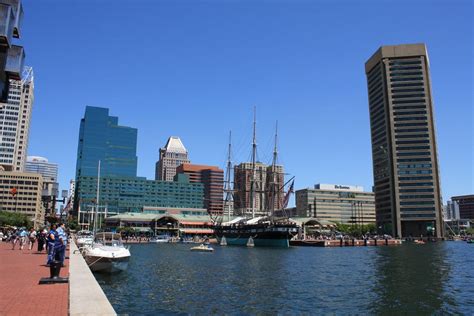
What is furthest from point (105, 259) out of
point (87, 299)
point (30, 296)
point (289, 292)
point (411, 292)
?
point (87, 299)

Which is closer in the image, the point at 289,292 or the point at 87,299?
the point at 87,299

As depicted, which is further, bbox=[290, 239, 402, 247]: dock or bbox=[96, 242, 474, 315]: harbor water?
bbox=[290, 239, 402, 247]: dock

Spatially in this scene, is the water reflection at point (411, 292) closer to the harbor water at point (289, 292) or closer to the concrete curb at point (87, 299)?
the harbor water at point (289, 292)

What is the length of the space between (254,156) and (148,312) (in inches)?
5759

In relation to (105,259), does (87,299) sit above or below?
above

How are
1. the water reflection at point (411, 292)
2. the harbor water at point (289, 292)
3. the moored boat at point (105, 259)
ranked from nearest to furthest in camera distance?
the harbor water at point (289, 292)
the water reflection at point (411, 292)
the moored boat at point (105, 259)

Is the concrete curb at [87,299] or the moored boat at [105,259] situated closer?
the concrete curb at [87,299]

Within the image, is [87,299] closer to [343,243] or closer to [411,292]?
[411,292]

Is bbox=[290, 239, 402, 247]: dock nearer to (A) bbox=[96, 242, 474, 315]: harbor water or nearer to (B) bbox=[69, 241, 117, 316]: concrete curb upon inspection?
(A) bbox=[96, 242, 474, 315]: harbor water

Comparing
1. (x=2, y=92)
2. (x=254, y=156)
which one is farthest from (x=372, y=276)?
(x=254, y=156)

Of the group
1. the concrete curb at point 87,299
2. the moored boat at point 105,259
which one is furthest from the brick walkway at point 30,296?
the moored boat at point 105,259

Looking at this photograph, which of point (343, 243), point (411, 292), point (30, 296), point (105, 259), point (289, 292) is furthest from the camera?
point (343, 243)

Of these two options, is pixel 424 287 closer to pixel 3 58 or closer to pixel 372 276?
pixel 372 276

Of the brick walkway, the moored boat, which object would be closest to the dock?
the moored boat
